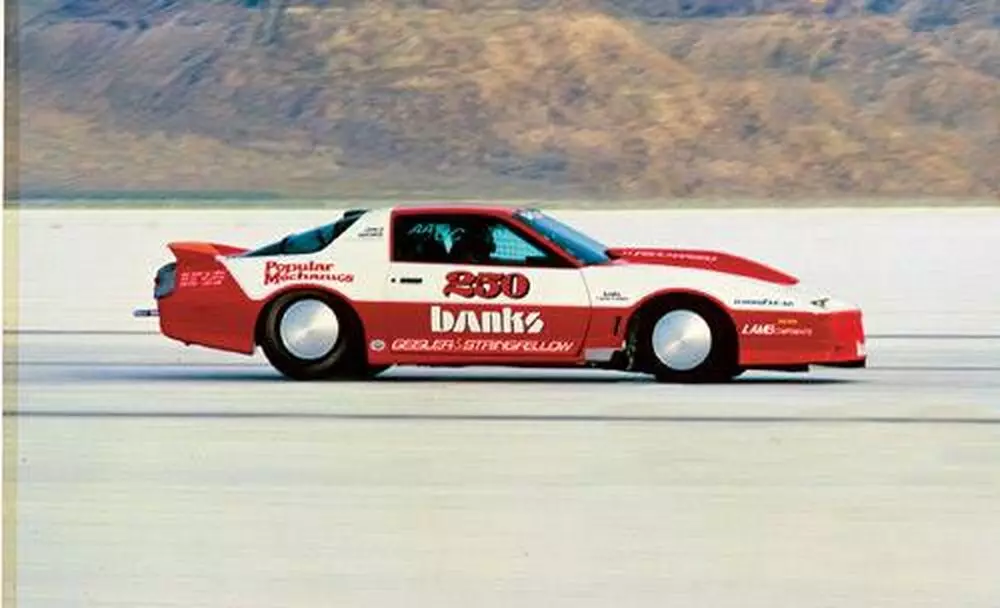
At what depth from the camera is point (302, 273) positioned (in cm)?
1348

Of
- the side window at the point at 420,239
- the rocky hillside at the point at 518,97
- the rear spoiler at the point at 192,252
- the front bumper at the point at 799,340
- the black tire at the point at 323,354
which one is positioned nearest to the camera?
the front bumper at the point at 799,340

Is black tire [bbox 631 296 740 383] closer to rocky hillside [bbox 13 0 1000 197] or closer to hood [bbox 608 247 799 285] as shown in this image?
hood [bbox 608 247 799 285]

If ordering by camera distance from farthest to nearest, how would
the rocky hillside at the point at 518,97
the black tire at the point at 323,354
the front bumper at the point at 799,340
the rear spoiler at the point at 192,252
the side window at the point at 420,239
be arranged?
1. the rocky hillside at the point at 518,97
2. the rear spoiler at the point at 192,252
3. the side window at the point at 420,239
4. the black tire at the point at 323,354
5. the front bumper at the point at 799,340

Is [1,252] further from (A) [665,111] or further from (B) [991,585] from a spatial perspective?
(A) [665,111]

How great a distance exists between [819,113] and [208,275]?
99.6 meters

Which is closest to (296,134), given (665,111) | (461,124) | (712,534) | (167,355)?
(461,124)

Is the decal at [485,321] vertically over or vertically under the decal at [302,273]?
under

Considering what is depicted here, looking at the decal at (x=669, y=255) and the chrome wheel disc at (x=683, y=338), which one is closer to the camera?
the chrome wheel disc at (x=683, y=338)

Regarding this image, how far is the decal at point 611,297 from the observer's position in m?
13.3

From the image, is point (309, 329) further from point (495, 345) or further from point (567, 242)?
point (567, 242)

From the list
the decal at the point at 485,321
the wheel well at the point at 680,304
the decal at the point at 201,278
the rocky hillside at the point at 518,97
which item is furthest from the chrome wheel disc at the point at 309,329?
the rocky hillside at the point at 518,97

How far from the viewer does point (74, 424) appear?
1190 cm

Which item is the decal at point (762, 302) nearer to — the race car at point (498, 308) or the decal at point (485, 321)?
the race car at point (498, 308)

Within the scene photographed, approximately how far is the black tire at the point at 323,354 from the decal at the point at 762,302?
197 centimetres
